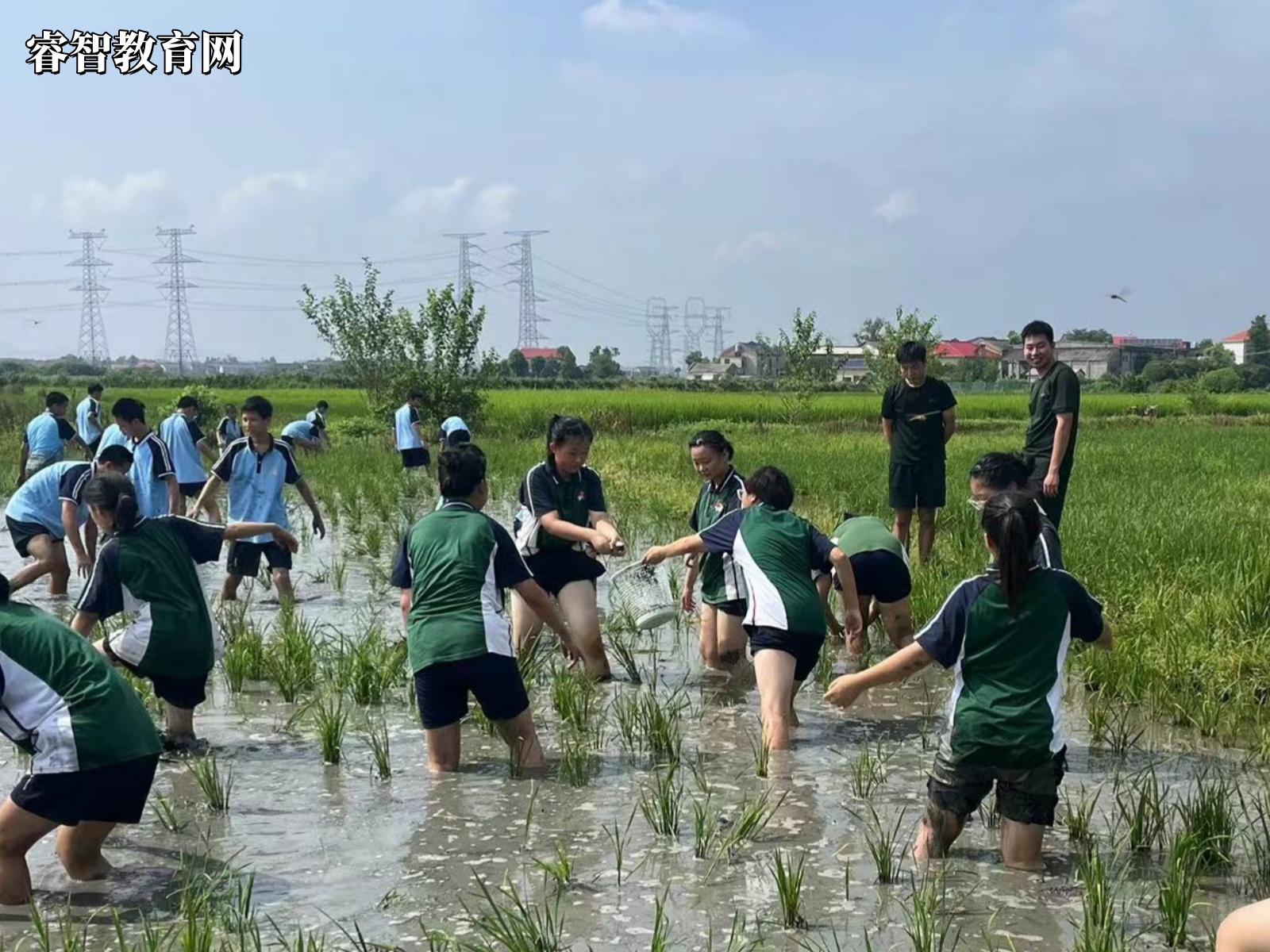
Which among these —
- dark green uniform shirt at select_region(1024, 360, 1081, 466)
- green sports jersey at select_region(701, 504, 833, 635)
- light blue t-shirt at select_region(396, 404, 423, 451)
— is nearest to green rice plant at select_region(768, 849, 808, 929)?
green sports jersey at select_region(701, 504, 833, 635)

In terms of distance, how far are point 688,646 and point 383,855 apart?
14.0 feet

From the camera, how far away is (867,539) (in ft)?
25.6

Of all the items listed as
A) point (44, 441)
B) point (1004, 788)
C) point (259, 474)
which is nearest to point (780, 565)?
point (1004, 788)

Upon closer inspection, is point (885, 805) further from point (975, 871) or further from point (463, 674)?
point (463, 674)

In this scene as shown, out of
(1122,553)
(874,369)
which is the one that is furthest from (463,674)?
(874,369)

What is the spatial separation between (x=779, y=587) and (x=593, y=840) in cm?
170

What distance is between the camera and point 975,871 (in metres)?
4.64

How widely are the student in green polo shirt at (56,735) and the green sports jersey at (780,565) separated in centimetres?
292

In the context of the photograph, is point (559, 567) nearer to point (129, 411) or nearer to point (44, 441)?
point (129, 411)

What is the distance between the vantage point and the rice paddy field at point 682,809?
417 centimetres

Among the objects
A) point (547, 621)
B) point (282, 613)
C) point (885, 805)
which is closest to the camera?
point (885, 805)

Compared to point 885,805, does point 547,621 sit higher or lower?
higher

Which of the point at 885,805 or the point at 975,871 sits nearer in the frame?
the point at 975,871

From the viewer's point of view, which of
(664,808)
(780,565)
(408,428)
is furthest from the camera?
(408,428)
